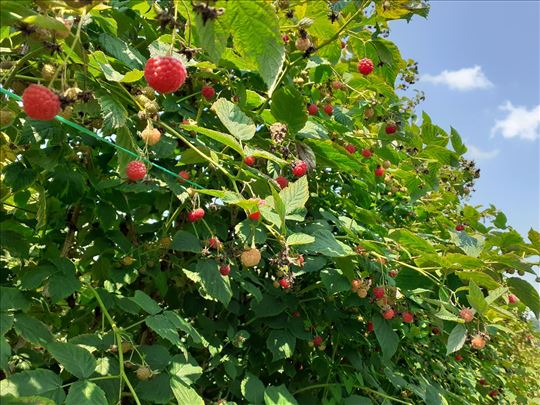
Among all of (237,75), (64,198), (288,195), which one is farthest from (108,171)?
(288,195)

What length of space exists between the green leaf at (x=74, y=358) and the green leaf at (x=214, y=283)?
0.39 meters

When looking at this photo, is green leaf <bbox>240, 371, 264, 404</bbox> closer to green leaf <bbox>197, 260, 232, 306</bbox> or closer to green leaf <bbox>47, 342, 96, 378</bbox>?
green leaf <bbox>197, 260, 232, 306</bbox>

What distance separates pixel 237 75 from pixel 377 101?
2.24ft

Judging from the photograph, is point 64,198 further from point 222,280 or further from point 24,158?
point 222,280

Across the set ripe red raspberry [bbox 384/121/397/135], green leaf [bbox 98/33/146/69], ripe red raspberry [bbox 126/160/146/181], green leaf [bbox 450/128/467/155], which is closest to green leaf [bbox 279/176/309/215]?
ripe red raspberry [bbox 126/160/146/181]

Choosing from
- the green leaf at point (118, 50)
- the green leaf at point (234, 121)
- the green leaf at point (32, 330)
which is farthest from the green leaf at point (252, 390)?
the green leaf at point (118, 50)

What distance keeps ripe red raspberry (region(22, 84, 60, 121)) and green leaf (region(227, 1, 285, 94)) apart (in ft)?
1.06

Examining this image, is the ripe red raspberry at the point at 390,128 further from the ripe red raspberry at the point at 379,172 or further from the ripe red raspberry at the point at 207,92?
the ripe red raspberry at the point at 207,92

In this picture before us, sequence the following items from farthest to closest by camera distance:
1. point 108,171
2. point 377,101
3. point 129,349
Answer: point 377,101 → point 108,171 → point 129,349

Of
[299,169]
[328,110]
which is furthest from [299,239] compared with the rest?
[328,110]

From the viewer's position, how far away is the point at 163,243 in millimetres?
1604

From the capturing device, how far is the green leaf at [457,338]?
1474mm

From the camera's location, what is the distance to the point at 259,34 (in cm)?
76

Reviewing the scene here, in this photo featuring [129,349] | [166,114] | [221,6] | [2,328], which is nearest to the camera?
[221,6]
